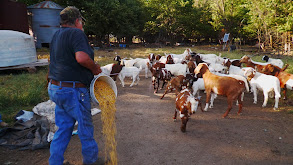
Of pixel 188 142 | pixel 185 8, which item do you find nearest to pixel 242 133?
pixel 188 142

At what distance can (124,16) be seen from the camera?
2433 cm

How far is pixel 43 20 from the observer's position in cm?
1716

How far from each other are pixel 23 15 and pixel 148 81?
1123 centimetres

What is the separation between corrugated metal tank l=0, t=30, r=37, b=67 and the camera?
885 centimetres

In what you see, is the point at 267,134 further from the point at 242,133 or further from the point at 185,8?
the point at 185,8

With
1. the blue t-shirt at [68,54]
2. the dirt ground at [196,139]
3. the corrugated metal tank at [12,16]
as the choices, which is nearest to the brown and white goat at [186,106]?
the dirt ground at [196,139]

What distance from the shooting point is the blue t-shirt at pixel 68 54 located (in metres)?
2.68

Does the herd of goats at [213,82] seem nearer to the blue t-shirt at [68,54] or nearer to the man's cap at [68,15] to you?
the blue t-shirt at [68,54]

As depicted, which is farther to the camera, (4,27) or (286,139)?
(4,27)

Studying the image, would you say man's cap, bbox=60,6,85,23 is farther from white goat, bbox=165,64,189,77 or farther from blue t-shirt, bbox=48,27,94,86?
white goat, bbox=165,64,189,77

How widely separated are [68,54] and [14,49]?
321 inches

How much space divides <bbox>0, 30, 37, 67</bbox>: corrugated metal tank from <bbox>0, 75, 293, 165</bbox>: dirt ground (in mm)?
6145

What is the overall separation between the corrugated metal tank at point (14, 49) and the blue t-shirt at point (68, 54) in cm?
773

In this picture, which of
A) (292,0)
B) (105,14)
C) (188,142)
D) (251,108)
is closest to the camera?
(188,142)
